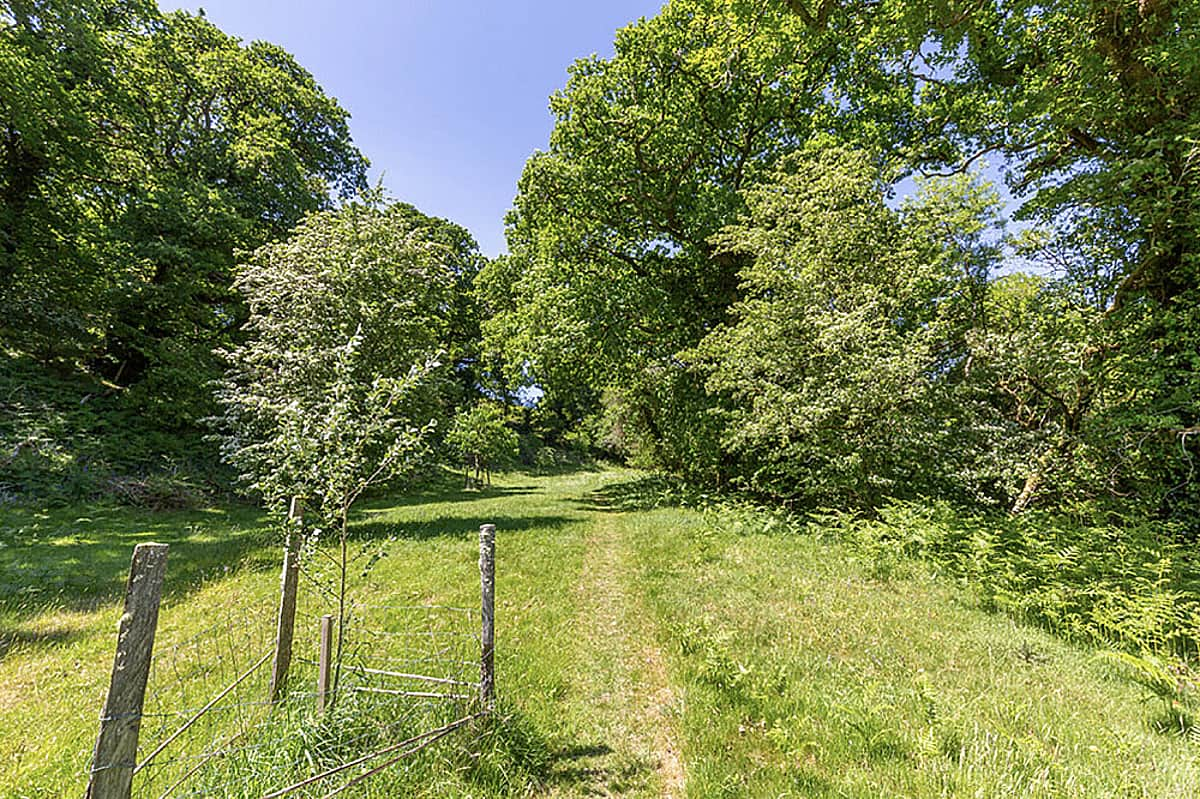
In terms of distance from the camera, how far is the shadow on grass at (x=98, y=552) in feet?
21.0

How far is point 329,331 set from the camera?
34.3 feet

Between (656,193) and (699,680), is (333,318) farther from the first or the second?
(656,193)

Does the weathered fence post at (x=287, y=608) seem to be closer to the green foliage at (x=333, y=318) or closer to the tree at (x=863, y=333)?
the green foliage at (x=333, y=318)

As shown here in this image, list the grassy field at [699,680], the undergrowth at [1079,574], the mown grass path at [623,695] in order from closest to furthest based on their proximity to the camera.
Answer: the grassy field at [699,680], the mown grass path at [623,695], the undergrowth at [1079,574]

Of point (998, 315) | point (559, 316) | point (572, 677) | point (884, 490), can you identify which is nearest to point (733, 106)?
point (559, 316)

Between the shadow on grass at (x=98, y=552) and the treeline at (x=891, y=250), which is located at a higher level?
the treeline at (x=891, y=250)

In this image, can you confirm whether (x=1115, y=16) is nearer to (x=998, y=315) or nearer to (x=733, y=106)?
(x=998, y=315)

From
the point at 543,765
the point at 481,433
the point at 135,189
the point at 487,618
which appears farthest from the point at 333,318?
the point at 135,189

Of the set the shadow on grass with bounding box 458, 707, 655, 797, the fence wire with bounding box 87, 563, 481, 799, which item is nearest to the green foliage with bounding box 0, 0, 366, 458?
the fence wire with bounding box 87, 563, 481, 799

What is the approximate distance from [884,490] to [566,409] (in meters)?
33.6

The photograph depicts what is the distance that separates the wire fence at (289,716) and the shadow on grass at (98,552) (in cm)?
287

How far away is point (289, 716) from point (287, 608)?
2.74 feet

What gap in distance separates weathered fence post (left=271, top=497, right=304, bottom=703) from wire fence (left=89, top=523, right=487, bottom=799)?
0.11 meters

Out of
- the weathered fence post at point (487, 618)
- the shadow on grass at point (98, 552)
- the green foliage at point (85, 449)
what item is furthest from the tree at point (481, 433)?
the weathered fence post at point (487, 618)
